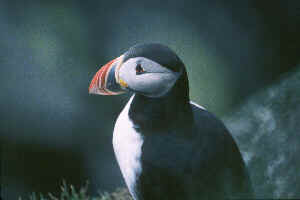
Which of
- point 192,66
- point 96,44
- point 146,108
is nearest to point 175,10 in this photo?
point 192,66

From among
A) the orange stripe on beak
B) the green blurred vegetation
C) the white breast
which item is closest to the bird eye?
the orange stripe on beak

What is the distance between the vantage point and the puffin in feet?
4.52

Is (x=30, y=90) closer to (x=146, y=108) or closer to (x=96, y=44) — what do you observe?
(x=96, y=44)

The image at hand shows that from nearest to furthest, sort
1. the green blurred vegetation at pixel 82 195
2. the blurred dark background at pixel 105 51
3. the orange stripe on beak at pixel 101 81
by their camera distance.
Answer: the orange stripe on beak at pixel 101 81 → the blurred dark background at pixel 105 51 → the green blurred vegetation at pixel 82 195

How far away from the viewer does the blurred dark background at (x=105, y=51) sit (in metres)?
1.78

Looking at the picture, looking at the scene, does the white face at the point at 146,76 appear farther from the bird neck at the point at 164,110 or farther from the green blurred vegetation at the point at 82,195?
the green blurred vegetation at the point at 82,195

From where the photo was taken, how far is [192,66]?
5.74 feet

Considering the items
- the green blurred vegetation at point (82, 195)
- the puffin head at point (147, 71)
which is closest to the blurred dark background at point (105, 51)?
the green blurred vegetation at point (82, 195)

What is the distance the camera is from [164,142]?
146 cm

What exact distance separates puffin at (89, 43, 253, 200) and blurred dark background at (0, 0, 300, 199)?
34 cm

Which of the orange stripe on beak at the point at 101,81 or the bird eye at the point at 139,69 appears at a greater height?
the bird eye at the point at 139,69

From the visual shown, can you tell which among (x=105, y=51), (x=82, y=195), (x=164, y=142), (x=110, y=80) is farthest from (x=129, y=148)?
(x=82, y=195)

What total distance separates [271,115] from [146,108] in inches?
36.5

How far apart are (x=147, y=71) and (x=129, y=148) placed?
0.31 meters
